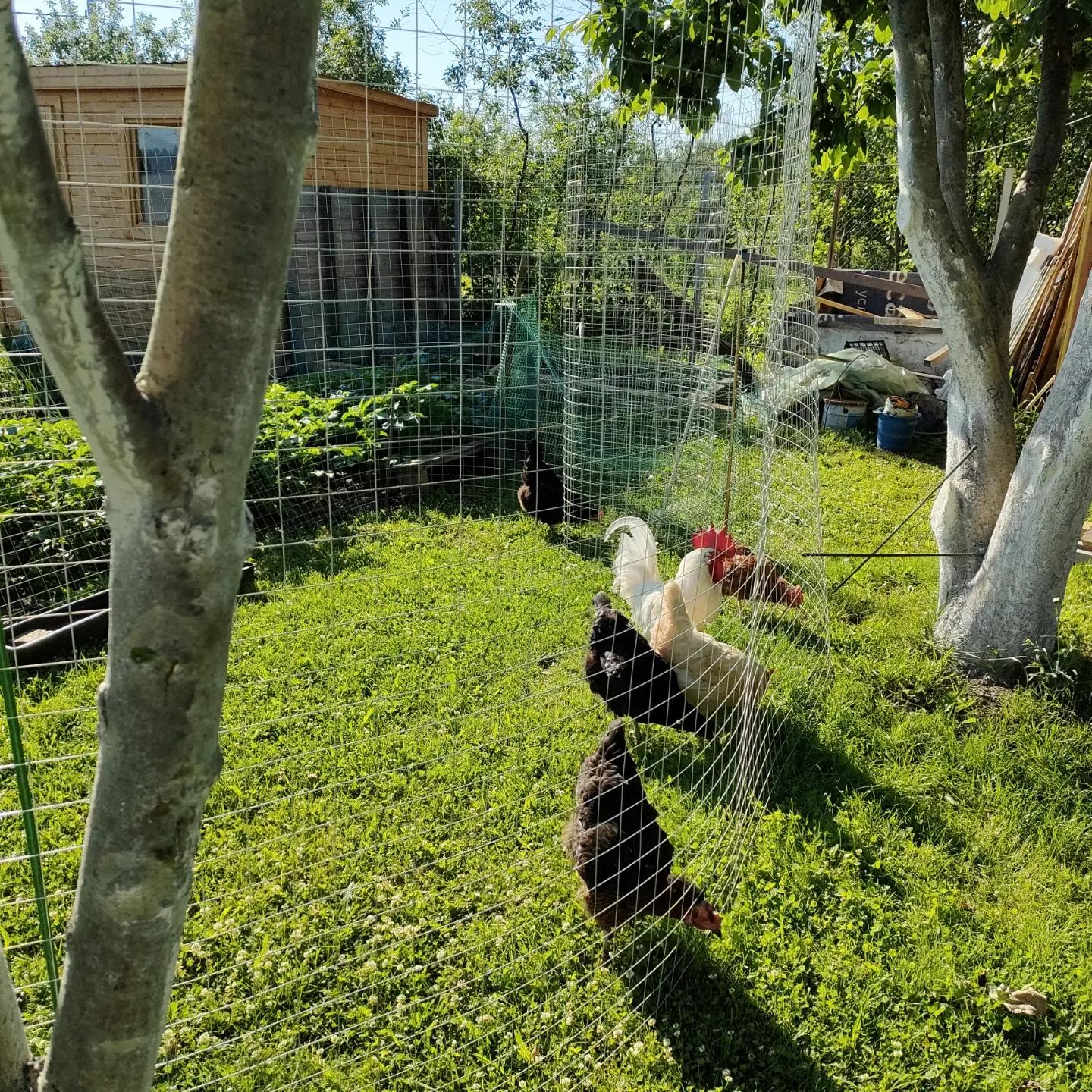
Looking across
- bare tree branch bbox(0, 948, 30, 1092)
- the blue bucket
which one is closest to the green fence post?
bare tree branch bbox(0, 948, 30, 1092)

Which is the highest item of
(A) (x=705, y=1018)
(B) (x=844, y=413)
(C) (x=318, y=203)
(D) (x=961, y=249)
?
(C) (x=318, y=203)

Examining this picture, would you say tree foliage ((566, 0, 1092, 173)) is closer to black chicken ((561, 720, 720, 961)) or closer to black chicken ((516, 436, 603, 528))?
black chicken ((516, 436, 603, 528))

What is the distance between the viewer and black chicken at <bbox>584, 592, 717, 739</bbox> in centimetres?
371

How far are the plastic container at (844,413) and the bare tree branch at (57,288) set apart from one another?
9411mm

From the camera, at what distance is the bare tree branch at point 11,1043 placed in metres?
1.18

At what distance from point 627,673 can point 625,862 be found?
3.48 feet

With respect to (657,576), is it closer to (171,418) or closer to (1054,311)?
(171,418)

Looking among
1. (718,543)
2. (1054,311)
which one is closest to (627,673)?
(718,543)

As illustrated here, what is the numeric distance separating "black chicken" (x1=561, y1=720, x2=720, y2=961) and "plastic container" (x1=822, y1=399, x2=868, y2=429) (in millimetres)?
7477

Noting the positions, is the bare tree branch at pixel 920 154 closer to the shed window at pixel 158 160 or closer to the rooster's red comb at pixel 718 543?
the rooster's red comb at pixel 718 543

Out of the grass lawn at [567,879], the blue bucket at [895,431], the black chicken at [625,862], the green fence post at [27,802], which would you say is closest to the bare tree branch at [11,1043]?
the green fence post at [27,802]

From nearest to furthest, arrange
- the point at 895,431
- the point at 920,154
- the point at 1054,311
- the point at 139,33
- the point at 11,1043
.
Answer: the point at 11,1043, the point at 139,33, the point at 920,154, the point at 1054,311, the point at 895,431

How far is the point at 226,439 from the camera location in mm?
934

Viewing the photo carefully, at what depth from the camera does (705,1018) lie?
8.84 feet
